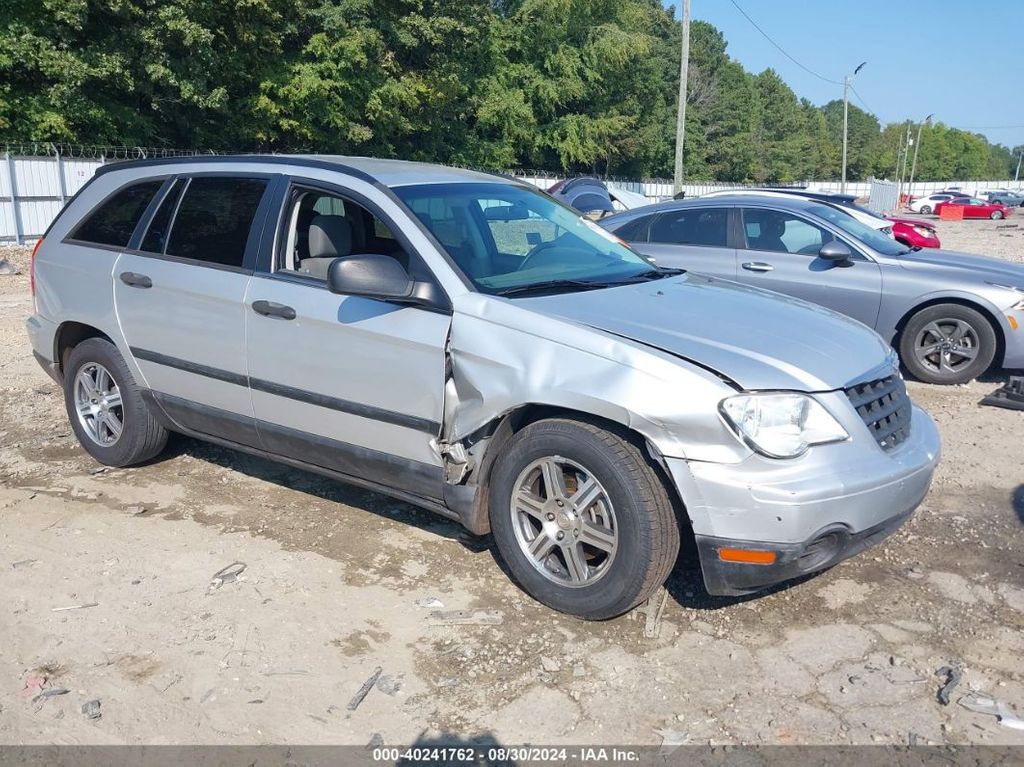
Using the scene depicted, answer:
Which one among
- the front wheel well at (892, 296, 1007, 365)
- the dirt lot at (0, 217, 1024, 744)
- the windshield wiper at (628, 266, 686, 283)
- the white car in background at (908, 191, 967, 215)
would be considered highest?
the white car in background at (908, 191, 967, 215)

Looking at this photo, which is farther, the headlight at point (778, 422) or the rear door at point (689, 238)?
the rear door at point (689, 238)

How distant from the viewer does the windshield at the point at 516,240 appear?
4176 millimetres

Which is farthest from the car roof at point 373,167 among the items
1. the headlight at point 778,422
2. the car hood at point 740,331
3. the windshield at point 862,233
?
the windshield at point 862,233

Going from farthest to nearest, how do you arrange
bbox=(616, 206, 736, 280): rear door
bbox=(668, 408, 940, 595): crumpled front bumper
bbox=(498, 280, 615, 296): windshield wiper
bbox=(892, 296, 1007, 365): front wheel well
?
1. bbox=(616, 206, 736, 280): rear door
2. bbox=(892, 296, 1007, 365): front wheel well
3. bbox=(498, 280, 615, 296): windshield wiper
4. bbox=(668, 408, 940, 595): crumpled front bumper

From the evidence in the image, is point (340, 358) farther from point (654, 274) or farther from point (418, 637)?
point (654, 274)

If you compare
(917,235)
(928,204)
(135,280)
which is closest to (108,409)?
(135,280)

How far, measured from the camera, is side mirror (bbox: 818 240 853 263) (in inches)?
314

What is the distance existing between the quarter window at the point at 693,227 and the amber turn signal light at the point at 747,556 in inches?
225

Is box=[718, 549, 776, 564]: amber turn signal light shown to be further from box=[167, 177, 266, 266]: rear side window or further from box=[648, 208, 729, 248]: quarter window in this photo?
box=[648, 208, 729, 248]: quarter window

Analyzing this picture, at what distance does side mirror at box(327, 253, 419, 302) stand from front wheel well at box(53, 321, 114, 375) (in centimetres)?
229

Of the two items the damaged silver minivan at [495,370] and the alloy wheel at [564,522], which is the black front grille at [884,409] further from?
the alloy wheel at [564,522]

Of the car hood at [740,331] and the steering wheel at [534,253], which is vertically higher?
the steering wheel at [534,253]

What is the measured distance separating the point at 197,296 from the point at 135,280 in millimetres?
559

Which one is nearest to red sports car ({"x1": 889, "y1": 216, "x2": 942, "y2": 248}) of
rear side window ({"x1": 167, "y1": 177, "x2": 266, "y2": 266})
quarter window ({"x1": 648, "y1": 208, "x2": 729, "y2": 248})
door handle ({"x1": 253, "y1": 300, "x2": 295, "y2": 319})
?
quarter window ({"x1": 648, "y1": 208, "x2": 729, "y2": 248})
